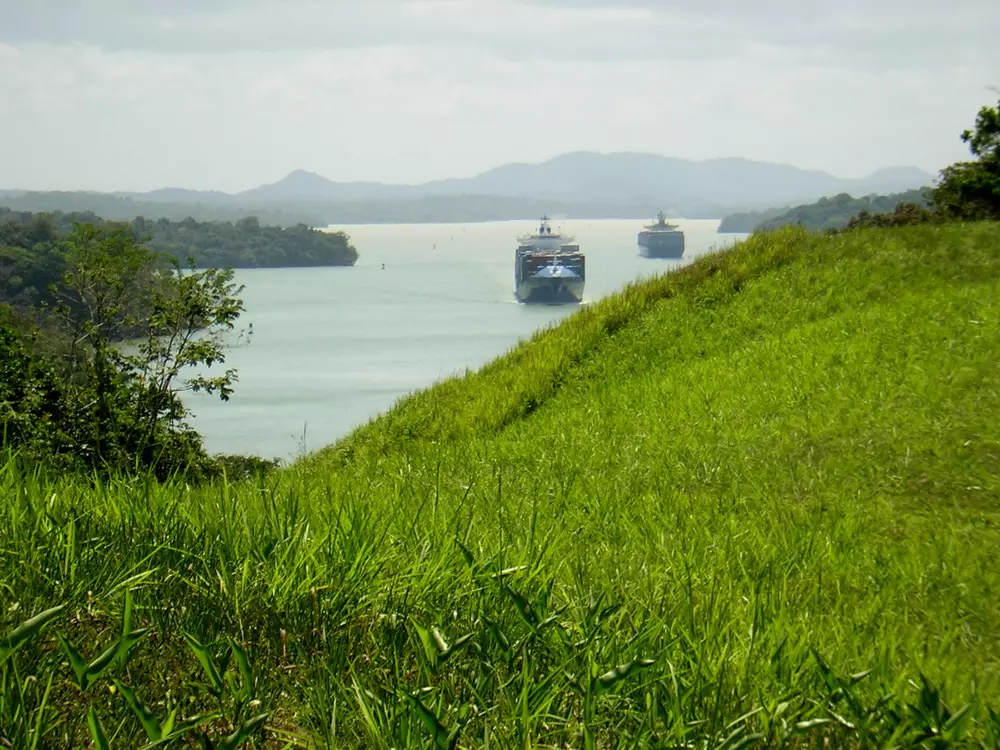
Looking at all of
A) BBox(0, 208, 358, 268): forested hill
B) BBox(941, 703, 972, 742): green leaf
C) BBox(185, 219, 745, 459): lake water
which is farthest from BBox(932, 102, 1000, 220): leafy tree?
BBox(0, 208, 358, 268): forested hill

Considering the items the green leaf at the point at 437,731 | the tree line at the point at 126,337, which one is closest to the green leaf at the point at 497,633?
the green leaf at the point at 437,731

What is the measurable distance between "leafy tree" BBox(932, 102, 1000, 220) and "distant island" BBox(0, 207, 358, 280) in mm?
19420

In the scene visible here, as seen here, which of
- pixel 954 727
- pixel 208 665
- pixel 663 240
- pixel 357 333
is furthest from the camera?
pixel 663 240

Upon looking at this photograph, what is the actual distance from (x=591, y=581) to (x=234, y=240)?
6202cm

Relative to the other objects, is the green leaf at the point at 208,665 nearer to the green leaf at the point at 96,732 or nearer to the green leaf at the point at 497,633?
the green leaf at the point at 96,732

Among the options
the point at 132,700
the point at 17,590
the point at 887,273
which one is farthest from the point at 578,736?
the point at 887,273

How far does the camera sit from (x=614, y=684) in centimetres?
228

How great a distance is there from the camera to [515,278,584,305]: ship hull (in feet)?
245

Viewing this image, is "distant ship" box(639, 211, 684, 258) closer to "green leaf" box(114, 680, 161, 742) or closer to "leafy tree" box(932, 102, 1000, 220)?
"leafy tree" box(932, 102, 1000, 220)

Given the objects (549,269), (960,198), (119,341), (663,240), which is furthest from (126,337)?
(663,240)

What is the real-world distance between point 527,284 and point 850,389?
71145 mm

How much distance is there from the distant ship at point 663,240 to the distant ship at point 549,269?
6.43m

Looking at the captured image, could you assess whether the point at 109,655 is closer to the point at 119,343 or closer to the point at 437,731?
the point at 437,731

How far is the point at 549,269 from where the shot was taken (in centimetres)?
7106
